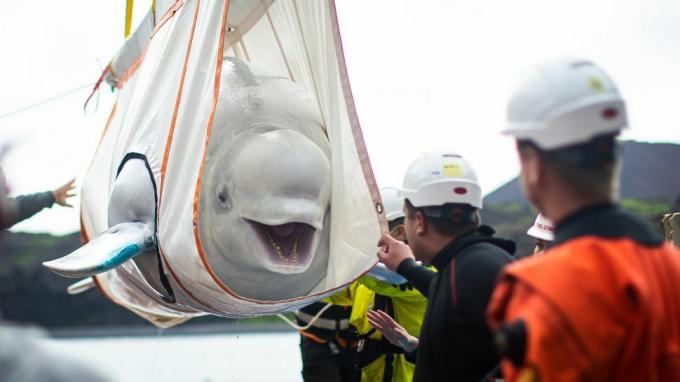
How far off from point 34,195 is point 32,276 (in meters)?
17.2

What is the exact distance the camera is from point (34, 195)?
7.06m

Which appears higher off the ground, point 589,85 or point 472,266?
point 589,85

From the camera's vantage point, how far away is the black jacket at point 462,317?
3012 mm

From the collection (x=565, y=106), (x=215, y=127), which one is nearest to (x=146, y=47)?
(x=215, y=127)

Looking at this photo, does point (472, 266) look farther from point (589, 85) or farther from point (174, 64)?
point (174, 64)

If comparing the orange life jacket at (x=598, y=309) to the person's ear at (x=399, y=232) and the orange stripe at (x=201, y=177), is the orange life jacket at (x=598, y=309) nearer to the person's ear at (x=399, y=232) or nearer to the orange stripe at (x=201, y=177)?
the orange stripe at (x=201, y=177)

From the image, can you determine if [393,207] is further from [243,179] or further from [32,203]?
[32,203]

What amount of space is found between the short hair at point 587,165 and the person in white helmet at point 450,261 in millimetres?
848

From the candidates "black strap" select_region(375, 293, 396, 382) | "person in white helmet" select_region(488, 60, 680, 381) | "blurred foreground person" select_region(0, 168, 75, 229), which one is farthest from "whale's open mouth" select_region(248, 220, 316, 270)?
"person in white helmet" select_region(488, 60, 680, 381)

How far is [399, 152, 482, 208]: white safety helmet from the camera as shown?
347cm

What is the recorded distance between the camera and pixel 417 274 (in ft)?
12.1

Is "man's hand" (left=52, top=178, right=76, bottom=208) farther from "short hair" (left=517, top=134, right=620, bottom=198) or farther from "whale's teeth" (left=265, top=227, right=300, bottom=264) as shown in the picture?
"short hair" (left=517, top=134, right=620, bottom=198)

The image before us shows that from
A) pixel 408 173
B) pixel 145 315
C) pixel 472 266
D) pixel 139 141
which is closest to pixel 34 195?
pixel 145 315

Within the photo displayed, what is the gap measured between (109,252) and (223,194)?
68 centimetres
